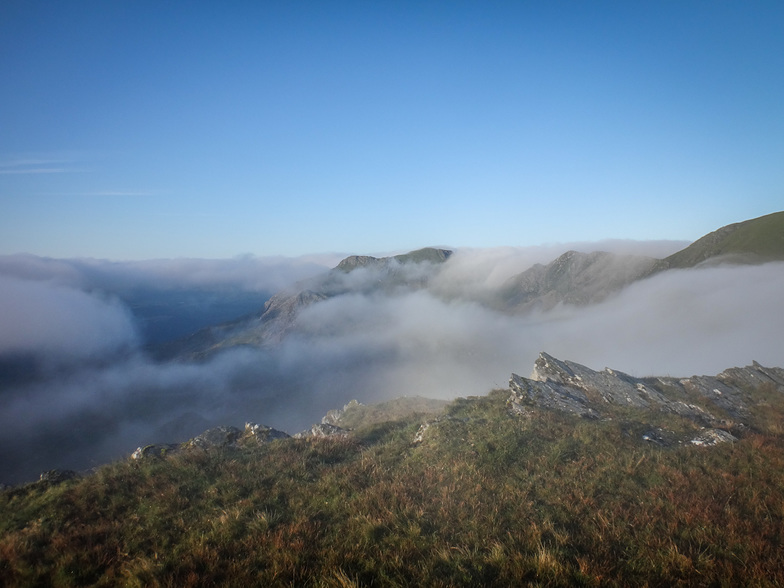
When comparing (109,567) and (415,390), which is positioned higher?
(109,567)

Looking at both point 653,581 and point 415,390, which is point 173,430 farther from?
point 653,581

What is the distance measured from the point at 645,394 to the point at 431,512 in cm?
2212

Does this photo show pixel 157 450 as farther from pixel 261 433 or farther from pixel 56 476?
pixel 261 433

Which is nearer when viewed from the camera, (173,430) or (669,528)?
(669,528)

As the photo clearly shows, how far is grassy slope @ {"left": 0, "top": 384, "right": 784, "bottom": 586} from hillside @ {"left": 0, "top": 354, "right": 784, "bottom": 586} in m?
0.04

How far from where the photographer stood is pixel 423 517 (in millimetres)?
8812

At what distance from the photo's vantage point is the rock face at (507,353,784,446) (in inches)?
788

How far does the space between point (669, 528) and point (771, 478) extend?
611 centimetres

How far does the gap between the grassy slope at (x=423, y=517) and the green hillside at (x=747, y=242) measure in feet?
703

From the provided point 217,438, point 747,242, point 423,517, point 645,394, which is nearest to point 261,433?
point 217,438

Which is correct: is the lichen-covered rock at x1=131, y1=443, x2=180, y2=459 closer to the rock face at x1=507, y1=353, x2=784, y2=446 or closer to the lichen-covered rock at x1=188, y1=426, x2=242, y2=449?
the lichen-covered rock at x1=188, y1=426, x2=242, y2=449

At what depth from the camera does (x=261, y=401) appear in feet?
594

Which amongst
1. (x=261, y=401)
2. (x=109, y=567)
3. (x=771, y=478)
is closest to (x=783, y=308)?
(x=771, y=478)

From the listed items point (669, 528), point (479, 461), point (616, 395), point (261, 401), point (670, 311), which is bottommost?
point (261, 401)
